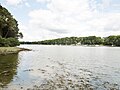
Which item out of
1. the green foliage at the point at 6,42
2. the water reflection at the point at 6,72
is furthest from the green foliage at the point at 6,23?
Result: the water reflection at the point at 6,72

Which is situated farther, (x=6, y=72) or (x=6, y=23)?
(x=6, y=23)

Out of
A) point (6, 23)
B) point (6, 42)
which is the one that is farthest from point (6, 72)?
point (6, 23)

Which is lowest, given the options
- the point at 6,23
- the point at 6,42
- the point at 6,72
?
the point at 6,72

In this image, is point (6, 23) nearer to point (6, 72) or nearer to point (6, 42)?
point (6, 42)

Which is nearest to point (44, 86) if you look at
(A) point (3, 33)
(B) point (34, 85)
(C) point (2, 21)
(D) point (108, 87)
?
(B) point (34, 85)

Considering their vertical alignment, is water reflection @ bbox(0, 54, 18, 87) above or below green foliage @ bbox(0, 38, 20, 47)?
below

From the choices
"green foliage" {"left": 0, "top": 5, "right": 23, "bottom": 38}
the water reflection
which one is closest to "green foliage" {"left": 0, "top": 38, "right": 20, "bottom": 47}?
"green foliage" {"left": 0, "top": 5, "right": 23, "bottom": 38}

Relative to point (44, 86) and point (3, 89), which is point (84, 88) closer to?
point (44, 86)

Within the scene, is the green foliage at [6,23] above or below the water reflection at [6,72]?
above

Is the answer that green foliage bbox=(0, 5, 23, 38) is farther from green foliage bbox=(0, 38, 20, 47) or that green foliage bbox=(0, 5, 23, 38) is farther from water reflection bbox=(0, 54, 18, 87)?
water reflection bbox=(0, 54, 18, 87)

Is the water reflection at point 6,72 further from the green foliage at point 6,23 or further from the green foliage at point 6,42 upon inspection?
the green foliage at point 6,23

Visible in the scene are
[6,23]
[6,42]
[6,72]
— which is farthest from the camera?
[6,23]

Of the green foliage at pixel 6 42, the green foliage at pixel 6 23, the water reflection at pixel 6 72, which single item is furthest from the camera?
the green foliage at pixel 6 23

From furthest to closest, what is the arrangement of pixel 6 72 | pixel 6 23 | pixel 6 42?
pixel 6 23 → pixel 6 42 → pixel 6 72
